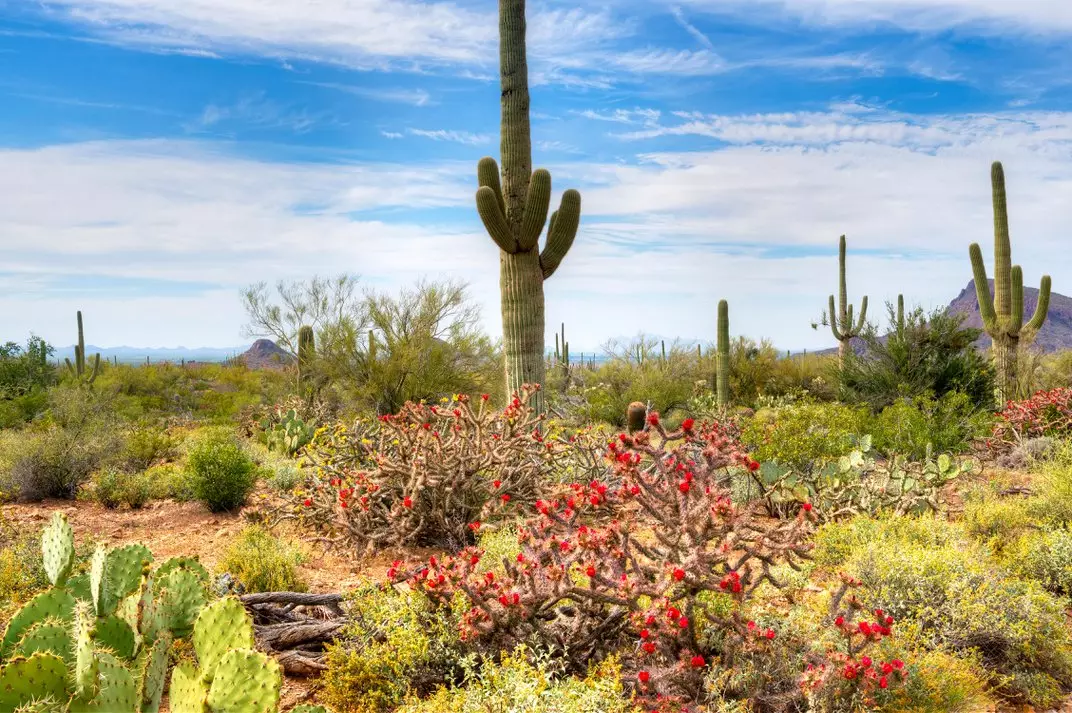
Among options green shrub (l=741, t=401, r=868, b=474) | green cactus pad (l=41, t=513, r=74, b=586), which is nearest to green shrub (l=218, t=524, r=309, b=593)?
green cactus pad (l=41, t=513, r=74, b=586)

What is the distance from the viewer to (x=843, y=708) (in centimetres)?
413

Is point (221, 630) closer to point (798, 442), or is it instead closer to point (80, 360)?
point (798, 442)

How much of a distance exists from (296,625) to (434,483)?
86.8 inches

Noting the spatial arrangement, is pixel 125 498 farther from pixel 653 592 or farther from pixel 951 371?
pixel 951 371

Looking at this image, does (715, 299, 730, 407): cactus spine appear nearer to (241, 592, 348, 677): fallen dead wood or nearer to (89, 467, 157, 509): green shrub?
(89, 467, 157, 509): green shrub

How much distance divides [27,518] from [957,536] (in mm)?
10438

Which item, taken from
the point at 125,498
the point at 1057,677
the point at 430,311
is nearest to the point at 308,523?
the point at 125,498

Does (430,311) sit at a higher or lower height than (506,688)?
higher

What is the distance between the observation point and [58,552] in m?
4.37

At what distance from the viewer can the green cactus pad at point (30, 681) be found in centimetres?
318

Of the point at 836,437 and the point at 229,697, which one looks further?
the point at 836,437

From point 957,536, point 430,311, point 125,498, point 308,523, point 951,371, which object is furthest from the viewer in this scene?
point 430,311

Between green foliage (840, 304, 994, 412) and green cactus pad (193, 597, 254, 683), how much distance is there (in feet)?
48.4

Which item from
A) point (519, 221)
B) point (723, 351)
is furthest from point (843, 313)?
point (519, 221)
